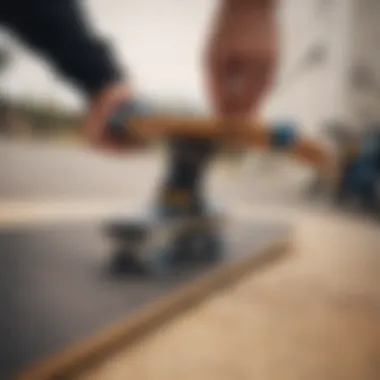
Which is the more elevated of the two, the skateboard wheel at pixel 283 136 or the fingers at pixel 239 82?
the fingers at pixel 239 82

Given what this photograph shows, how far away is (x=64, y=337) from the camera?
36 cm

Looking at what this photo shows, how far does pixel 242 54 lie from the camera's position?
1.62 feet

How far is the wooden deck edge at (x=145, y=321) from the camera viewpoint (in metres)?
0.34

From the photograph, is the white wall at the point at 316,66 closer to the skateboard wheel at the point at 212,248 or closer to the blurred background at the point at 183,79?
the blurred background at the point at 183,79

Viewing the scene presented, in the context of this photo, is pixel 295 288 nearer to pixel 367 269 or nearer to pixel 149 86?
pixel 367 269

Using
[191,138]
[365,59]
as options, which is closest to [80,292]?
[191,138]

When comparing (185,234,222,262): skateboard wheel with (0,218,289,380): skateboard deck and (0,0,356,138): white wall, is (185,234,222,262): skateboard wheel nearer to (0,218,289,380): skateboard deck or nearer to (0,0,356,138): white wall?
(0,218,289,380): skateboard deck

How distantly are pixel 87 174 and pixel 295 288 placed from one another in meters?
0.18

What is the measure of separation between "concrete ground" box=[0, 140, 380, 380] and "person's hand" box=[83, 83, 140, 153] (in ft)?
0.04

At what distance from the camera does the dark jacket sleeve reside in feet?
1.41

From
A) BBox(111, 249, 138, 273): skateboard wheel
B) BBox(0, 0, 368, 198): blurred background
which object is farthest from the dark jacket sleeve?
BBox(111, 249, 138, 273): skateboard wheel

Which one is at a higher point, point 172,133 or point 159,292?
point 172,133

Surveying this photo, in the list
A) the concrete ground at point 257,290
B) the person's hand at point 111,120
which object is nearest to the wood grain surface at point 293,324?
the concrete ground at point 257,290

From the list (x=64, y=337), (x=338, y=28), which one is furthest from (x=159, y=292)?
(x=338, y=28)
